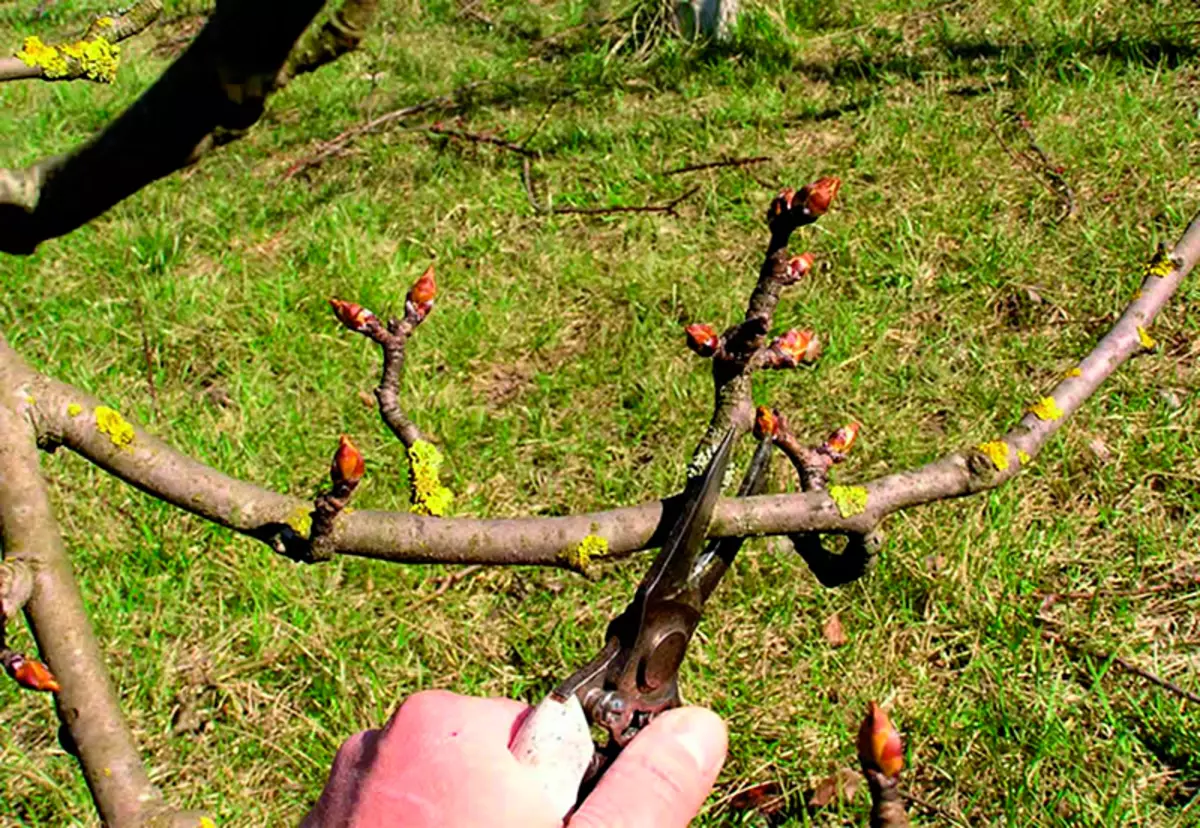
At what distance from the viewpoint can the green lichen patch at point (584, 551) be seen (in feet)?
4.00

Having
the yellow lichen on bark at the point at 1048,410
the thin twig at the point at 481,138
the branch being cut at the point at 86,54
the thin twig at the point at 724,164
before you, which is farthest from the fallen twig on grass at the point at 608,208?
the yellow lichen on bark at the point at 1048,410

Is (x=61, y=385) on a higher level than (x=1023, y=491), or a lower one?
higher

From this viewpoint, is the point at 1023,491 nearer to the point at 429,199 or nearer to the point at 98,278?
the point at 429,199

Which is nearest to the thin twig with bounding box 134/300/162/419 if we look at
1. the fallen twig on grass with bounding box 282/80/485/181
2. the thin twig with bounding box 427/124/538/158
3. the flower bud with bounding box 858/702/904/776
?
the fallen twig on grass with bounding box 282/80/485/181

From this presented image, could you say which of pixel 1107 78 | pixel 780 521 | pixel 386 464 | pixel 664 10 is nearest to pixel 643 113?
pixel 664 10

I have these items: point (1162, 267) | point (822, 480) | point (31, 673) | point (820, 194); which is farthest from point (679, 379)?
point (31, 673)

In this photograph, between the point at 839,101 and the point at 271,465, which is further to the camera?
the point at 839,101

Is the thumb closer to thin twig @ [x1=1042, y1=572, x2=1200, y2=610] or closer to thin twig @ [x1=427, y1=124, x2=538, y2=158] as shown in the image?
thin twig @ [x1=1042, y1=572, x2=1200, y2=610]

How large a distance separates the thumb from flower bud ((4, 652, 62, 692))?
509mm

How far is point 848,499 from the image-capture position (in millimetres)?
1323

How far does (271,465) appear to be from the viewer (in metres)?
3.42

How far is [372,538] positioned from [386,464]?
2.26m

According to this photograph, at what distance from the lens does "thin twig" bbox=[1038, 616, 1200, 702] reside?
8.54ft

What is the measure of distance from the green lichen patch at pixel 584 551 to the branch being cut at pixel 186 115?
865 millimetres
